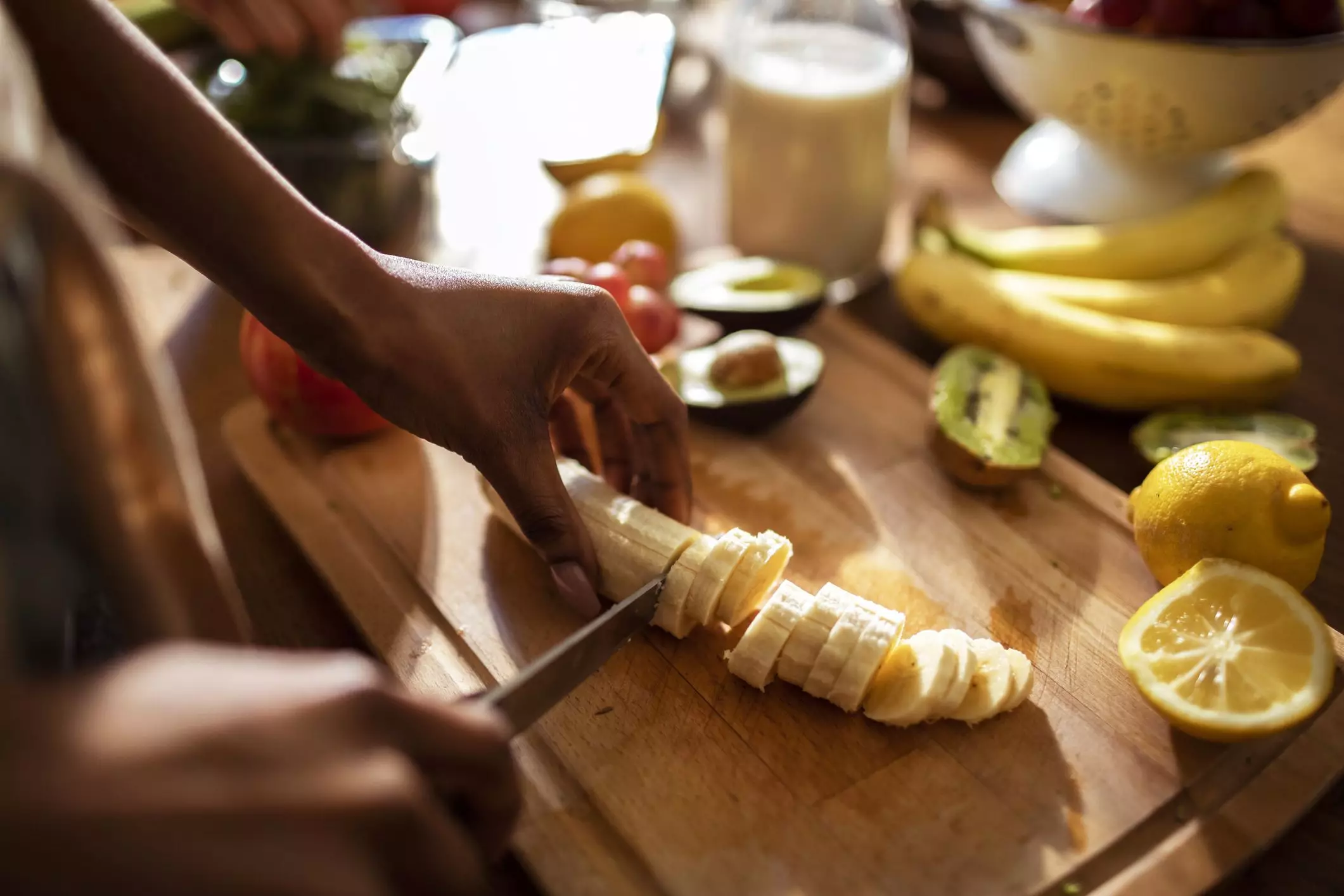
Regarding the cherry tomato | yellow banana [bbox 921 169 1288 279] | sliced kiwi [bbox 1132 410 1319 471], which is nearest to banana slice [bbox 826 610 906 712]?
sliced kiwi [bbox 1132 410 1319 471]

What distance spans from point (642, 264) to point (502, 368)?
809 millimetres

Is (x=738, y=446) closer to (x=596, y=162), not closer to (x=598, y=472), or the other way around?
(x=598, y=472)

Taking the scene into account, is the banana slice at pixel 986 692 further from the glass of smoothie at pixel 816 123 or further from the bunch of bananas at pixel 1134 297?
the glass of smoothie at pixel 816 123

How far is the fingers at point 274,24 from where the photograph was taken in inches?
73.5

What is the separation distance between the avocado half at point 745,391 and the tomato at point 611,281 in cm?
17

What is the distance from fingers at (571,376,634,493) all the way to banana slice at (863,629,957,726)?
1.67ft

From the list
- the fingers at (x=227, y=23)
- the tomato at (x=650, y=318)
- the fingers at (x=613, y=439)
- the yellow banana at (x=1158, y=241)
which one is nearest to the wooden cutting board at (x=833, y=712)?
the fingers at (x=613, y=439)

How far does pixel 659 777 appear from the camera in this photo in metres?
1.16

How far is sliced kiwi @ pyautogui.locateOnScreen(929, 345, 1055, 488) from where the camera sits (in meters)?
1.54

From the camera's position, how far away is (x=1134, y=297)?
1815 mm

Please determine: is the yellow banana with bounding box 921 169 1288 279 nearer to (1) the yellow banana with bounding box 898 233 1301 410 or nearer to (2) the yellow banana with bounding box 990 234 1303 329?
(2) the yellow banana with bounding box 990 234 1303 329

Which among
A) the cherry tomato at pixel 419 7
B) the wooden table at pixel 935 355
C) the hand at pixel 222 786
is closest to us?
the hand at pixel 222 786

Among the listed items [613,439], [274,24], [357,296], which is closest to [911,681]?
[613,439]

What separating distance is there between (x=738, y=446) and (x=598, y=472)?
0.25 meters
